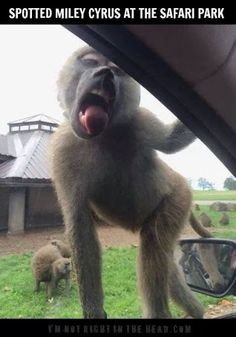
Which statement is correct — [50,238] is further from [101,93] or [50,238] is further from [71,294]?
[101,93]

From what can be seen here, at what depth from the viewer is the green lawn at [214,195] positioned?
148 cm

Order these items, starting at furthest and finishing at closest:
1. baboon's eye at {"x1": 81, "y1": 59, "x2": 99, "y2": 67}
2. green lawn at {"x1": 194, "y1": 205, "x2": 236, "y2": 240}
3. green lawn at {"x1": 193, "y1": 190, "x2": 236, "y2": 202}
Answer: green lawn at {"x1": 194, "y1": 205, "x2": 236, "y2": 240} → green lawn at {"x1": 193, "y1": 190, "x2": 236, "y2": 202} → baboon's eye at {"x1": 81, "y1": 59, "x2": 99, "y2": 67}

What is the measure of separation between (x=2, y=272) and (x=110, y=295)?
39 cm

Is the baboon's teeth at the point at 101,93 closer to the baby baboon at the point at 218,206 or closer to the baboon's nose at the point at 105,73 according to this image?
the baboon's nose at the point at 105,73

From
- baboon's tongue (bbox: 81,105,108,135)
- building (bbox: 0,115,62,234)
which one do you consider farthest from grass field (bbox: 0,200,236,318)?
baboon's tongue (bbox: 81,105,108,135)

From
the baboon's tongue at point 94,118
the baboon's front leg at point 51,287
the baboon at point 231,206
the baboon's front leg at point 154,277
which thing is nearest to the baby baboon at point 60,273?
the baboon's front leg at point 51,287

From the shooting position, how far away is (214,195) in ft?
5.05

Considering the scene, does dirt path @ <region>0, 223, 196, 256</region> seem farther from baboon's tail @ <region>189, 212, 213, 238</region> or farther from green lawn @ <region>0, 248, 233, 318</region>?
baboon's tail @ <region>189, 212, 213, 238</region>

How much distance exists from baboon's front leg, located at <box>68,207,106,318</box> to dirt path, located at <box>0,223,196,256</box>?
2.0 inches

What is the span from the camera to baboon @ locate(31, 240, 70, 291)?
1523mm

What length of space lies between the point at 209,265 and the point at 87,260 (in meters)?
0.49

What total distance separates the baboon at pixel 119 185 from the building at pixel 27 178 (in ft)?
0.19

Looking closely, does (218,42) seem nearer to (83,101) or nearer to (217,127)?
(217,127)
